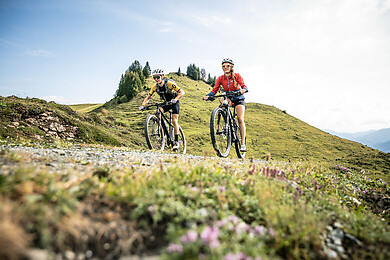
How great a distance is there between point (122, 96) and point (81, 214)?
74.7 meters

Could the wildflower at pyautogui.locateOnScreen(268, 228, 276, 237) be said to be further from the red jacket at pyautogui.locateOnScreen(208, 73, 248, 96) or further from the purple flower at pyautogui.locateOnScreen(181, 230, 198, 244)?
the red jacket at pyautogui.locateOnScreen(208, 73, 248, 96)

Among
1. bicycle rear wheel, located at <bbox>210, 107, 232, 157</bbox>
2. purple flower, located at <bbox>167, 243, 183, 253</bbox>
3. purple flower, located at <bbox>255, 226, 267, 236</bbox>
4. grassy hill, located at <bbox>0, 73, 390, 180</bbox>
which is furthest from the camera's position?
grassy hill, located at <bbox>0, 73, 390, 180</bbox>

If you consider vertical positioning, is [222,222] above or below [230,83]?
below

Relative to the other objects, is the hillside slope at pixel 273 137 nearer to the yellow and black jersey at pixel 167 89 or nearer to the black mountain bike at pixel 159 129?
the black mountain bike at pixel 159 129

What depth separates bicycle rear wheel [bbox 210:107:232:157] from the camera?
28.2ft

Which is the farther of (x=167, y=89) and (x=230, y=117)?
(x=167, y=89)

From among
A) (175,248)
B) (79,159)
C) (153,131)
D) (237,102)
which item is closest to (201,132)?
(153,131)

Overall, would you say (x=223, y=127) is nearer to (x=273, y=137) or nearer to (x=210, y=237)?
(x=210, y=237)

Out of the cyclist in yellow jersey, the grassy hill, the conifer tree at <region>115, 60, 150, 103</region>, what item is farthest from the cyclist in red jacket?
the conifer tree at <region>115, 60, 150, 103</region>

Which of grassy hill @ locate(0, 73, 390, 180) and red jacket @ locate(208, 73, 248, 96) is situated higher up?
red jacket @ locate(208, 73, 248, 96)

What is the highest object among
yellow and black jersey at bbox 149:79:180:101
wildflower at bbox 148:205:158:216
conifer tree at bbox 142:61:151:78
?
conifer tree at bbox 142:61:151:78

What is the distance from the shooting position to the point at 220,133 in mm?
8906

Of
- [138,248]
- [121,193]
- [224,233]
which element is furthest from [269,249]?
[121,193]

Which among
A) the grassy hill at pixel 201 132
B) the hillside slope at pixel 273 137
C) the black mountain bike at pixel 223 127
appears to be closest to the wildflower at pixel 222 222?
the grassy hill at pixel 201 132
